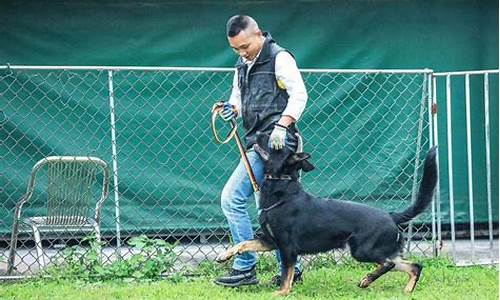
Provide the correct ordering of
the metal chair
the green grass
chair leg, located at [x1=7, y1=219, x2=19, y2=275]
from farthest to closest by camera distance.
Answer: the metal chair, chair leg, located at [x1=7, y1=219, x2=19, y2=275], the green grass

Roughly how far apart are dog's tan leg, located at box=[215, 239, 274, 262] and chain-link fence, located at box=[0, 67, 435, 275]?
1663mm

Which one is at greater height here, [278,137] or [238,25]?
[238,25]

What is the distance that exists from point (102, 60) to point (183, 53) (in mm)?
691

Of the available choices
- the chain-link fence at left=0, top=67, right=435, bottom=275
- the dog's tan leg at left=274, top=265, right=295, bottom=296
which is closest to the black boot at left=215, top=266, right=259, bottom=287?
the dog's tan leg at left=274, top=265, right=295, bottom=296

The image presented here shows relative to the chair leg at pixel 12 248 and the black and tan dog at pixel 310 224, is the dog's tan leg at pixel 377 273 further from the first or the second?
the chair leg at pixel 12 248

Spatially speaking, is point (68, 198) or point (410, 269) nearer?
point (410, 269)

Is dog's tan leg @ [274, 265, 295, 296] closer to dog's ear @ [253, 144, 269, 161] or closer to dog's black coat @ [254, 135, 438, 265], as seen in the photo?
dog's black coat @ [254, 135, 438, 265]

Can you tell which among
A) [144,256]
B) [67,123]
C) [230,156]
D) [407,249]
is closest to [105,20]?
[67,123]

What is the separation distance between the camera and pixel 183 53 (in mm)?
8547

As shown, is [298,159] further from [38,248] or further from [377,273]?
[38,248]

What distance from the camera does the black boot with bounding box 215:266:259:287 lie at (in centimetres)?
674

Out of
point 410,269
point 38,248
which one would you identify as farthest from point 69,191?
point 410,269

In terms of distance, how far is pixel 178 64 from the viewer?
8578 millimetres

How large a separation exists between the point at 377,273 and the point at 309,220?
62cm
